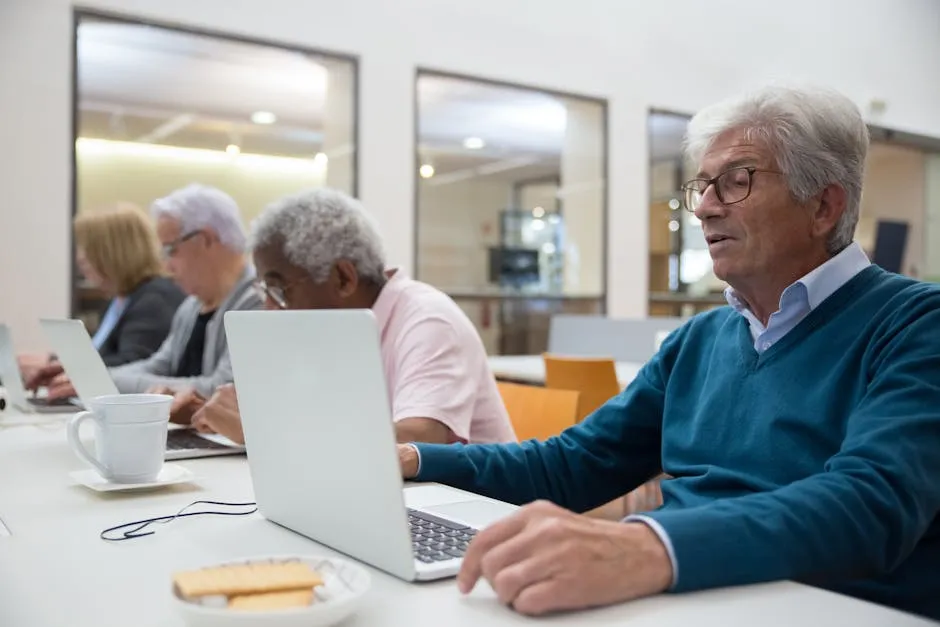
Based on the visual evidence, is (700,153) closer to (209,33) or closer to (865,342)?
(865,342)

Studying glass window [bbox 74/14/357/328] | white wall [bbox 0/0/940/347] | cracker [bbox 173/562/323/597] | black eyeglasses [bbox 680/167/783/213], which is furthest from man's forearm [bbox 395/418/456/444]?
white wall [bbox 0/0/940/347]

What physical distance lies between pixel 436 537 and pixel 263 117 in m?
7.46

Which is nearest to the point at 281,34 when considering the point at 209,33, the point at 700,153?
the point at 209,33

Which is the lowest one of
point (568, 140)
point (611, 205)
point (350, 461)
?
point (350, 461)

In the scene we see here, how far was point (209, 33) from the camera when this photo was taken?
4844 mm

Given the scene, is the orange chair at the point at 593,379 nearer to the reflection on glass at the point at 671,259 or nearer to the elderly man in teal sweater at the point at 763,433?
the elderly man in teal sweater at the point at 763,433

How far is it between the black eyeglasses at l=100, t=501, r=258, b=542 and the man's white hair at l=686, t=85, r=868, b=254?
36.1 inches

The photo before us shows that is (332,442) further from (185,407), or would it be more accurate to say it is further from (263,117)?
(263,117)

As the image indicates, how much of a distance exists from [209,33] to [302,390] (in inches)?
175

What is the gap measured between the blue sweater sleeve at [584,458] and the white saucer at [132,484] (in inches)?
14.8

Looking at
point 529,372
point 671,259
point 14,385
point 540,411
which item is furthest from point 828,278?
point 671,259

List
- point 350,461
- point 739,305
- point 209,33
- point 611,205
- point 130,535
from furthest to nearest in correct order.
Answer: point 611,205 < point 209,33 < point 739,305 < point 130,535 < point 350,461

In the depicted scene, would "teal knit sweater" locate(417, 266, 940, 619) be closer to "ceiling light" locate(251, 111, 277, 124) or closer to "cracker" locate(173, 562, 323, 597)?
"cracker" locate(173, 562, 323, 597)

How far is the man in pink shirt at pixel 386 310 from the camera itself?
176 centimetres
